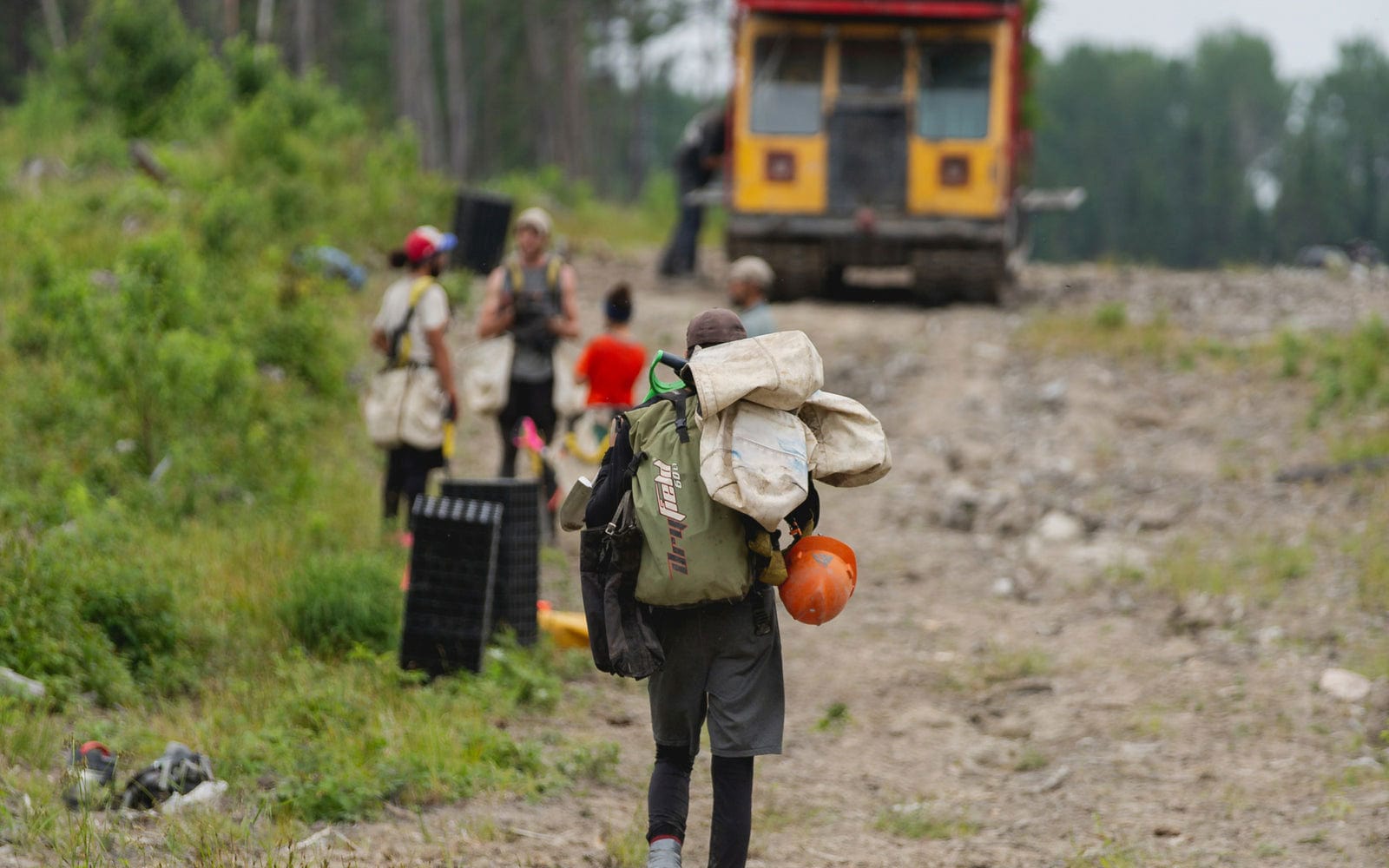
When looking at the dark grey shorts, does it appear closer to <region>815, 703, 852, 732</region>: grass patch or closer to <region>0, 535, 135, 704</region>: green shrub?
<region>815, 703, 852, 732</region>: grass patch

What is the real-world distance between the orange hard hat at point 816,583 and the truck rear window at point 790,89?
12246 mm

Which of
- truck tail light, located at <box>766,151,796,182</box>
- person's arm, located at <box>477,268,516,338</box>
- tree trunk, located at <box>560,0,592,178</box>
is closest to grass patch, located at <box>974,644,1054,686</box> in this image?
person's arm, located at <box>477,268,516,338</box>

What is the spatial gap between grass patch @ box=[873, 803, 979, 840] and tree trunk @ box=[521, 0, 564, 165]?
39.7 m

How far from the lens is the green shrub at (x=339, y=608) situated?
7.09m

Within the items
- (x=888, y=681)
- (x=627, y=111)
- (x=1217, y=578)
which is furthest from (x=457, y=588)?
(x=627, y=111)

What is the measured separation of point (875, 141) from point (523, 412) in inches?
328

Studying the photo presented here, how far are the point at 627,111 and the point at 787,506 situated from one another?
253ft

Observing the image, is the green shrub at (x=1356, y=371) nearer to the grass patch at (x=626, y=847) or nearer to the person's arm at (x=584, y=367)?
the person's arm at (x=584, y=367)

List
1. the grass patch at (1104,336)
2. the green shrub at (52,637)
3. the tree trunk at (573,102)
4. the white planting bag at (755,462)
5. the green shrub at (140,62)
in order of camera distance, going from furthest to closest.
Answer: the tree trunk at (573,102)
the green shrub at (140,62)
the grass patch at (1104,336)
the green shrub at (52,637)
the white planting bag at (755,462)

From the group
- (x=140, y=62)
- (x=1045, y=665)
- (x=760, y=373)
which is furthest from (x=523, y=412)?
(x=140, y=62)

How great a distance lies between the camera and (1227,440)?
11.3 metres

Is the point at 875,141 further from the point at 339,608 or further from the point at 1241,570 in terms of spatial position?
the point at 339,608

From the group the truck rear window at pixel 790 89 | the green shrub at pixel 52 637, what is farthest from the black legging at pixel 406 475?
the truck rear window at pixel 790 89

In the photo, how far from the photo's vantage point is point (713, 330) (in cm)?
442
